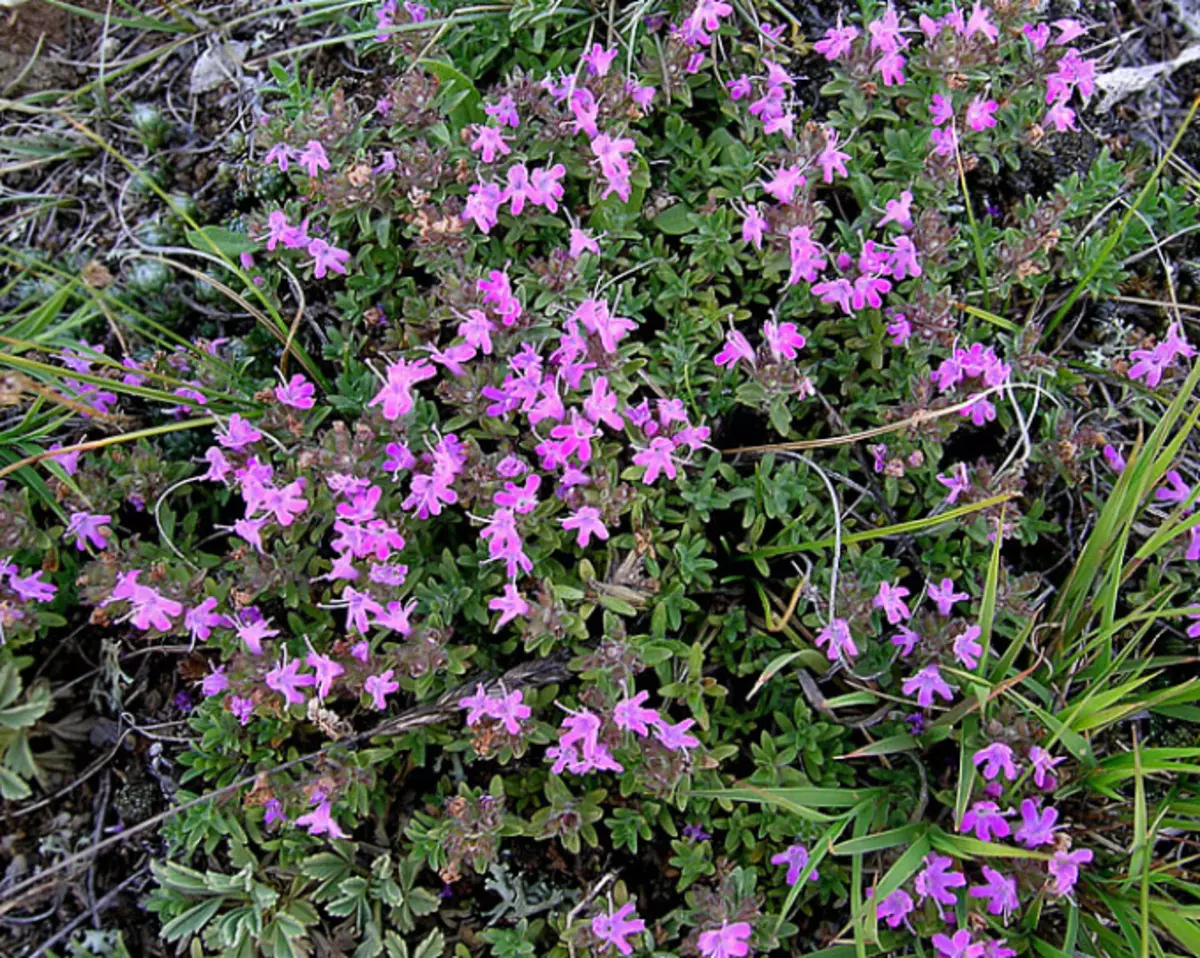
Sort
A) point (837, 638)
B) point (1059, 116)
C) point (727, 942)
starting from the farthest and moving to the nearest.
Result: point (1059, 116)
point (837, 638)
point (727, 942)

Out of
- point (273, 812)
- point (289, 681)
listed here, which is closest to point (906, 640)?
point (289, 681)

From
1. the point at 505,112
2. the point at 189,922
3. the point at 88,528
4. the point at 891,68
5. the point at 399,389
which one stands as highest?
the point at 891,68

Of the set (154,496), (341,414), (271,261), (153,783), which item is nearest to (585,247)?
(341,414)

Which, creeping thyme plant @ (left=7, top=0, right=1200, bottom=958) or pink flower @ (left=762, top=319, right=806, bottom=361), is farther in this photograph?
pink flower @ (left=762, top=319, right=806, bottom=361)

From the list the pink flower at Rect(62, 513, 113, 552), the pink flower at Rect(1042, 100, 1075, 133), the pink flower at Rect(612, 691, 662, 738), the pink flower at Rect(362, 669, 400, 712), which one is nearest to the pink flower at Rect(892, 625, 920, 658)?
the pink flower at Rect(612, 691, 662, 738)

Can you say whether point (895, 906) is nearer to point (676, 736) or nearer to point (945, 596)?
point (676, 736)

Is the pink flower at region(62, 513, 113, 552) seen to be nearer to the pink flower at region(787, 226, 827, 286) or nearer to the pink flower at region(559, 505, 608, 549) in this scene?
the pink flower at region(559, 505, 608, 549)

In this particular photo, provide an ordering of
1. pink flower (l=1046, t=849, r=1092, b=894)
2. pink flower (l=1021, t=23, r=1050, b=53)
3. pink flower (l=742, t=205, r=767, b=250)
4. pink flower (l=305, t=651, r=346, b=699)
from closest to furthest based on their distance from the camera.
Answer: pink flower (l=1046, t=849, r=1092, b=894), pink flower (l=305, t=651, r=346, b=699), pink flower (l=742, t=205, r=767, b=250), pink flower (l=1021, t=23, r=1050, b=53)
